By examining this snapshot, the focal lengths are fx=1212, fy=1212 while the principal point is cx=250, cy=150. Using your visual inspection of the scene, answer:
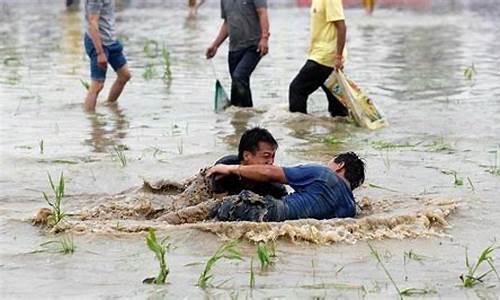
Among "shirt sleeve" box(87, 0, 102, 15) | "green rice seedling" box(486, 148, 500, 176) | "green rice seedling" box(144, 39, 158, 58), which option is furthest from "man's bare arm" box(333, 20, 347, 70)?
"green rice seedling" box(144, 39, 158, 58)

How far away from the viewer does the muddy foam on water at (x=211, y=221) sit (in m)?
6.48

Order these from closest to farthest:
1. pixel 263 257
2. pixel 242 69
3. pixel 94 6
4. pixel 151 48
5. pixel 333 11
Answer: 1. pixel 263 257
2. pixel 333 11
3. pixel 242 69
4. pixel 94 6
5. pixel 151 48

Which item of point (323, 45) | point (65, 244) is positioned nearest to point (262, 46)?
point (323, 45)

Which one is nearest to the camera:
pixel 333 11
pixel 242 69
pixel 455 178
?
pixel 455 178

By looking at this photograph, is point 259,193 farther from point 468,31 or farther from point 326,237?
point 468,31

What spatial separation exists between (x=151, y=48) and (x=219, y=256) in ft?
49.4

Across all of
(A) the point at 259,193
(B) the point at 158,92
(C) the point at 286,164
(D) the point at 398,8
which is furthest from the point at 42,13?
(A) the point at 259,193

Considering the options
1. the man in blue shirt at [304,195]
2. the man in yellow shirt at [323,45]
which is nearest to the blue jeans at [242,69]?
the man in yellow shirt at [323,45]

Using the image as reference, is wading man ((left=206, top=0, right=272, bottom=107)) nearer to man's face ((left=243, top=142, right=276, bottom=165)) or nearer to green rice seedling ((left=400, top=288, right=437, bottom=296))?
man's face ((left=243, top=142, right=276, bottom=165))

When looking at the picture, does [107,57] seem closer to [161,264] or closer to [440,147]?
[440,147]

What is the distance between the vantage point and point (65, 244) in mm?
6301

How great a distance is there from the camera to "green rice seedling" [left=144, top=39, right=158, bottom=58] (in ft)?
63.8

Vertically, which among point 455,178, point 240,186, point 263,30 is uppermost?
point 263,30

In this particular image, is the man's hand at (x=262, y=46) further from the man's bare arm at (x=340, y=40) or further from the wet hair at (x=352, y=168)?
the wet hair at (x=352, y=168)
